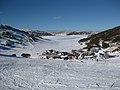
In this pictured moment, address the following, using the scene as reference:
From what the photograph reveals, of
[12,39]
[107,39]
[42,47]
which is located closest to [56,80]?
[107,39]

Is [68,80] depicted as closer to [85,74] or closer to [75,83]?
[75,83]

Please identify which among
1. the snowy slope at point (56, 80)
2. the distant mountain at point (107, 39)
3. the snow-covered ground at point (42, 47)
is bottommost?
the snowy slope at point (56, 80)

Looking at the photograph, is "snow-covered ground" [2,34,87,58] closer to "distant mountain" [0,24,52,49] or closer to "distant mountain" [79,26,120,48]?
"distant mountain" [0,24,52,49]

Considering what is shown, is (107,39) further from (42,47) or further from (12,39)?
(12,39)

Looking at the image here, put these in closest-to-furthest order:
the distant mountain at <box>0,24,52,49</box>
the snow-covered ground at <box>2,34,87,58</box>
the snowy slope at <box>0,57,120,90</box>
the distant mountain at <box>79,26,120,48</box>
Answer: the snowy slope at <box>0,57,120,90</box> → the snow-covered ground at <box>2,34,87,58</box> → the distant mountain at <box>79,26,120,48</box> → the distant mountain at <box>0,24,52,49</box>

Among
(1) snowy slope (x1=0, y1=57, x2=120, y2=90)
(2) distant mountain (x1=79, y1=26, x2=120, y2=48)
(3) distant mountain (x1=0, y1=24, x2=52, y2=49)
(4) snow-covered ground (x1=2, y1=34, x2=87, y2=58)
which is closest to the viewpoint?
(1) snowy slope (x1=0, y1=57, x2=120, y2=90)

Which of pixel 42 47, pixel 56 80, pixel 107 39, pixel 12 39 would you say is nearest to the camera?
pixel 56 80

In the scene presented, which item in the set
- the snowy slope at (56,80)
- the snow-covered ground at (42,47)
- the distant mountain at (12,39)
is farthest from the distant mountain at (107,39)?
the snowy slope at (56,80)

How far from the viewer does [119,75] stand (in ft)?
62.0

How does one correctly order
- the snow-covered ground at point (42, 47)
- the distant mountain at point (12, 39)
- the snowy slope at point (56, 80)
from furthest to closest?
the distant mountain at point (12, 39), the snow-covered ground at point (42, 47), the snowy slope at point (56, 80)

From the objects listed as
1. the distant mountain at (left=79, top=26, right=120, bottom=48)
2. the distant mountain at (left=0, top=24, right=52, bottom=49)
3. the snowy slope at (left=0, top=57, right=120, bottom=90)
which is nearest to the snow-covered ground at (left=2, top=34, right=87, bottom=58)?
the distant mountain at (left=0, top=24, right=52, bottom=49)

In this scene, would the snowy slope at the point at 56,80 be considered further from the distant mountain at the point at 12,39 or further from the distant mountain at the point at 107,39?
the distant mountain at the point at 12,39

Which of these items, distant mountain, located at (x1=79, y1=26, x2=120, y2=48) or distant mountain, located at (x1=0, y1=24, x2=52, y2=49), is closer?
distant mountain, located at (x1=79, y1=26, x2=120, y2=48)

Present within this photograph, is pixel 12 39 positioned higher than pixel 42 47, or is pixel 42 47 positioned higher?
pixel 12 39
